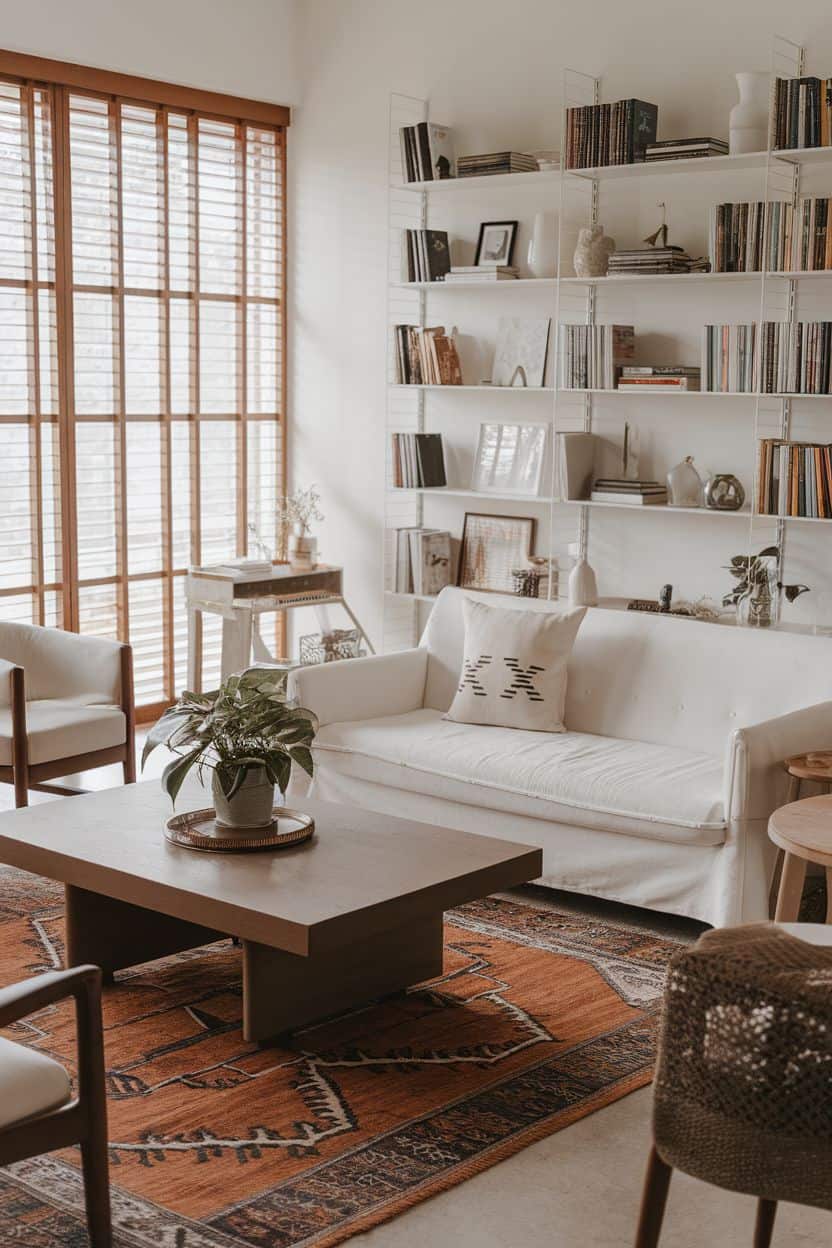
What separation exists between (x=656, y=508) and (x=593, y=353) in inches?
25.2

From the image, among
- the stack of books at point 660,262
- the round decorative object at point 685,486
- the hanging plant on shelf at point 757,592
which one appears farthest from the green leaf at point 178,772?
the stack of books at point 660,262

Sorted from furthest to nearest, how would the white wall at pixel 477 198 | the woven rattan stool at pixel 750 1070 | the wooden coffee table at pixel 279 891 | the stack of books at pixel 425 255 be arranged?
the stack of books at pixel 425 255 → the white wall at pixel 477 198 → the wooden coffee table at pixel 279 891 → the woven rattan stool at pixel 750 1070

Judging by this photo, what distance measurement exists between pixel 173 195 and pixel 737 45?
2.41m

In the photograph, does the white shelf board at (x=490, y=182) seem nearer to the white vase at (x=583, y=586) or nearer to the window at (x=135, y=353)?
the window at (x=135, y=353)

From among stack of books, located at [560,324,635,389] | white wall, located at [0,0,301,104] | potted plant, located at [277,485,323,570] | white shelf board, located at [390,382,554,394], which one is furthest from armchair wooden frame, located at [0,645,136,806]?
white wall, located at [0,0,301,104]

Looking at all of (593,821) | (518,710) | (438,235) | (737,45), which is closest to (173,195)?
(438,235)

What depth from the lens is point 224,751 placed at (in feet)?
11.4

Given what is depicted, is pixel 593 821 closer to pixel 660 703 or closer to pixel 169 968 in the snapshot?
pixel 660 703

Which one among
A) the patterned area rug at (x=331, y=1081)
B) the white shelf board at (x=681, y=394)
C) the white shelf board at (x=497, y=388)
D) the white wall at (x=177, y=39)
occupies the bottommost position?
the patterned area rug at (x=331, y=1081)

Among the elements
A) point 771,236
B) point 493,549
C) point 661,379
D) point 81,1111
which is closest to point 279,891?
point 81,1111

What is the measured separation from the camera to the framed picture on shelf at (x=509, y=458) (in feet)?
19.6

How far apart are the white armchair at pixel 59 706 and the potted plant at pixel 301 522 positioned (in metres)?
1.33

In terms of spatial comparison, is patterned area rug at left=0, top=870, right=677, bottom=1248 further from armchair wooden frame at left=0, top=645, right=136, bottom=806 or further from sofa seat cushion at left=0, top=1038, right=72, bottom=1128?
armchair wooden frame at left=0, top=645, right=136, bottom=806

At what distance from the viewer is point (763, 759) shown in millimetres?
3854
